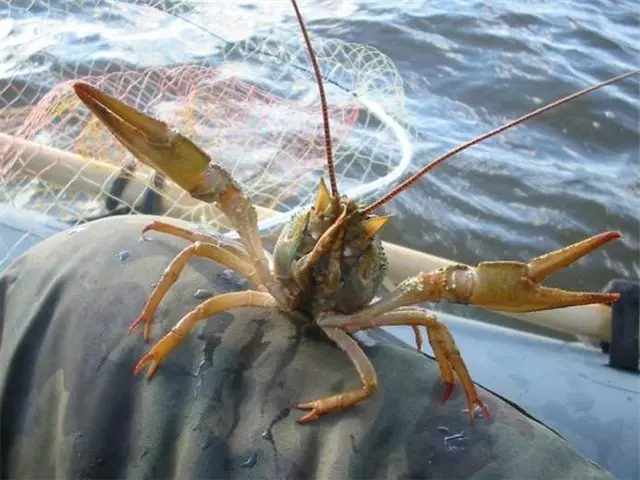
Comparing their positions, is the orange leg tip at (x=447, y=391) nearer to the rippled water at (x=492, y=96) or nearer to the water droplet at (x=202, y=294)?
the water droplet at (x=202, y=294)

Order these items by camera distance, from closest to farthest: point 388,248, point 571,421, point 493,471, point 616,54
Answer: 1. point 493,471
2. point 571,421
3. point 388,248
4. point 616,54

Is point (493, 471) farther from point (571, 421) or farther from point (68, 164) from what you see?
point (68, 164)

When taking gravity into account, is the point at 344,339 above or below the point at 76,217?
above

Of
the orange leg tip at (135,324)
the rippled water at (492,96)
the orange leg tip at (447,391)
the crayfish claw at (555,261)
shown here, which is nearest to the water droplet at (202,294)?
the orange leg tip at (135,324)

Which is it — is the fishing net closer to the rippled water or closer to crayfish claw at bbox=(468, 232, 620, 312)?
the rippled water

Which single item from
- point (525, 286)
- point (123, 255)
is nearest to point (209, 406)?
point (123, 255)

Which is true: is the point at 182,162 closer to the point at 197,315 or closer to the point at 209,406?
the point at 197,315

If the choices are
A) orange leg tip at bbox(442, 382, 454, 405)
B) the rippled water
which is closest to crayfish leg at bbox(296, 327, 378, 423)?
orange leg tip at bbox(442, 382, 454, 405)

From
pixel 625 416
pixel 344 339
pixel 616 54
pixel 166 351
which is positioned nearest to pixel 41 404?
pixel 166 351
